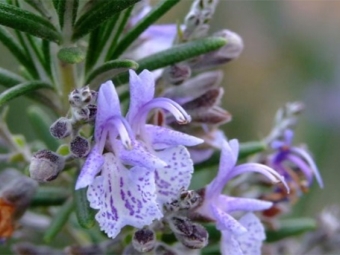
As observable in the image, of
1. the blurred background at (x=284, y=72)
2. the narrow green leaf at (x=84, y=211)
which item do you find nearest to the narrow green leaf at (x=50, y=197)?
the narrow green leaf at (x=84, y=211)

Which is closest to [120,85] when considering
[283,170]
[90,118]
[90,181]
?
[90,118]

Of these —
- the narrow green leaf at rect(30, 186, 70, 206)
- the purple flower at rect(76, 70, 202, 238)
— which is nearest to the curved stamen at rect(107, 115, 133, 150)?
the purple flower at rect(76, 70, 202, 238)

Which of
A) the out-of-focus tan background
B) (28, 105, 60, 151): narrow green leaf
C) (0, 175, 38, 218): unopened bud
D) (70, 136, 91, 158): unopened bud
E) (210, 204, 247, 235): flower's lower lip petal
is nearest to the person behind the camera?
(70, 136, 91, 158): unopened bud

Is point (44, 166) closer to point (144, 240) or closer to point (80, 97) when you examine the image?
point (80, 97)

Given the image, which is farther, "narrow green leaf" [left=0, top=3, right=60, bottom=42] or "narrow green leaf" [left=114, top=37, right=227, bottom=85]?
"narrow green leaf" [left=114, top=37, right=227, bottom=85]

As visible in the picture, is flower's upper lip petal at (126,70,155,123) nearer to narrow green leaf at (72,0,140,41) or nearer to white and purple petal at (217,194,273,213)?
narrow green leaf at (72,0,140,41)

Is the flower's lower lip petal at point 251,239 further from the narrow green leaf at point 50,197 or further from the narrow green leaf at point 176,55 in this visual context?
the narrow green leaf at point 50,197

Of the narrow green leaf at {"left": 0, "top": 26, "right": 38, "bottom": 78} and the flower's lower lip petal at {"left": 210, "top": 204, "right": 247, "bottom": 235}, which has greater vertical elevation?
the narrow green leaf at {"left": 0, "top": 26, "right": 38, "bottom": 78}
